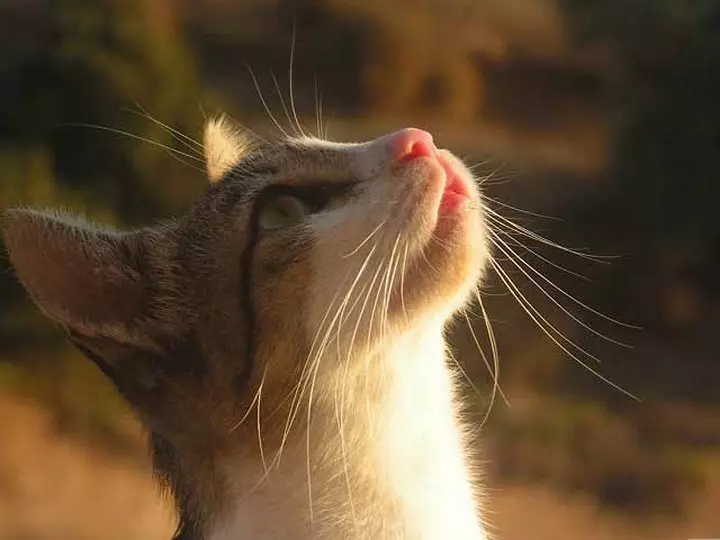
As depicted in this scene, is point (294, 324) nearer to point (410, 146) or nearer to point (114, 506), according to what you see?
point (410, 146)

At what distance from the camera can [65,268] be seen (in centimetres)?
83

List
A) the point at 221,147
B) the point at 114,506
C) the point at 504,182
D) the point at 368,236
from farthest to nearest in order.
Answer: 1. the point at 504,182
2. the point at 114,506
3. the point at 221,147
4. the point at 368,236

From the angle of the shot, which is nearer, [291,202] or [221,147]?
[291,202]

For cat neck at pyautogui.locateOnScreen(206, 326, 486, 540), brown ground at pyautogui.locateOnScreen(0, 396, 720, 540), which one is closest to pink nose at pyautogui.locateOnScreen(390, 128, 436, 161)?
cat neck at pyautogui.locateOnScreen(206, 326, 486, 540)

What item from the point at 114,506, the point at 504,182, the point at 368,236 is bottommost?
the point at 114,506

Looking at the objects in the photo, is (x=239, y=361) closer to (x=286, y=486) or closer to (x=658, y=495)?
(x=286, y=486)

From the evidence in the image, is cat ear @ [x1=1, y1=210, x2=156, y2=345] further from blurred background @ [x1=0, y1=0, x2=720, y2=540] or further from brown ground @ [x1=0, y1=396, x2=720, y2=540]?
brown ground @ [x1=0, y1=396, x2=720, y2=540]

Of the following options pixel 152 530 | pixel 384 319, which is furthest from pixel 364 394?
pixel 152 530

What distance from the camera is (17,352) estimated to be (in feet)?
12.3

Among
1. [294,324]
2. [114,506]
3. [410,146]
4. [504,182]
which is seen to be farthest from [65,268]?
[504,182]

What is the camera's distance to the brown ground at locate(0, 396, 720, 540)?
9.62 ft

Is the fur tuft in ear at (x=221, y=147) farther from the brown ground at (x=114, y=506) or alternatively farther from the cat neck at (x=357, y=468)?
the brown ground at (x=114, y=506)

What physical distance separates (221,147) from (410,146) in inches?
15.2

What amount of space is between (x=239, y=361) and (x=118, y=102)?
2.64m
